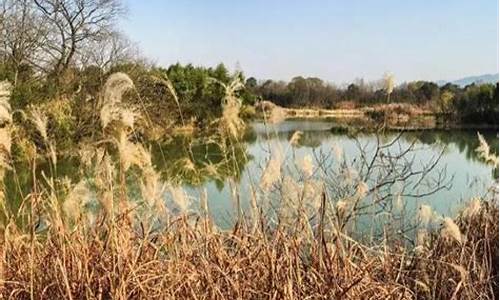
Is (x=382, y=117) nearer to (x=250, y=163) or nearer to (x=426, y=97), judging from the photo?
(x=250, y=163)

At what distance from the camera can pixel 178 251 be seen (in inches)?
83.0

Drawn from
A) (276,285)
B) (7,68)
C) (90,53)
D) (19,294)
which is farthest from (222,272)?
(90,53)

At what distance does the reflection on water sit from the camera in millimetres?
2451

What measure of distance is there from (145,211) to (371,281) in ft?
2.71

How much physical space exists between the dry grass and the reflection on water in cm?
16

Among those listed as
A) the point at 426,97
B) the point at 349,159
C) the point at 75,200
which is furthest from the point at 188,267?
the point at 426,97

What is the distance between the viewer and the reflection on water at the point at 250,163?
245 centimetres

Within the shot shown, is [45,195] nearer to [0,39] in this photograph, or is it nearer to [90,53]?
[0,39]

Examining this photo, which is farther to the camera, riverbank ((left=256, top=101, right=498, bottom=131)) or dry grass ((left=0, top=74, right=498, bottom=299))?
riverbank ((left=256, top=101, right=498, bottom=131))

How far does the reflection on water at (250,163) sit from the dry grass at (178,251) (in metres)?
0.16

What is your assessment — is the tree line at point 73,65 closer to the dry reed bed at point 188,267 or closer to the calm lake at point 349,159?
the calm lake at point 349,159

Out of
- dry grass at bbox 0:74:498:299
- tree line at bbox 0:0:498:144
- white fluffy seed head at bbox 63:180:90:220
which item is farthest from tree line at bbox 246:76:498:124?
white fluffy seed head at bbox 63:180:90:220

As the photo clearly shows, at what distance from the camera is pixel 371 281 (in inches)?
79.3

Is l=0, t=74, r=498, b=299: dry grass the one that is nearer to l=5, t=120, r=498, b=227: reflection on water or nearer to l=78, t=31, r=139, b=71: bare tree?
l=5, t=120, r=498, b=227: reflection on water
